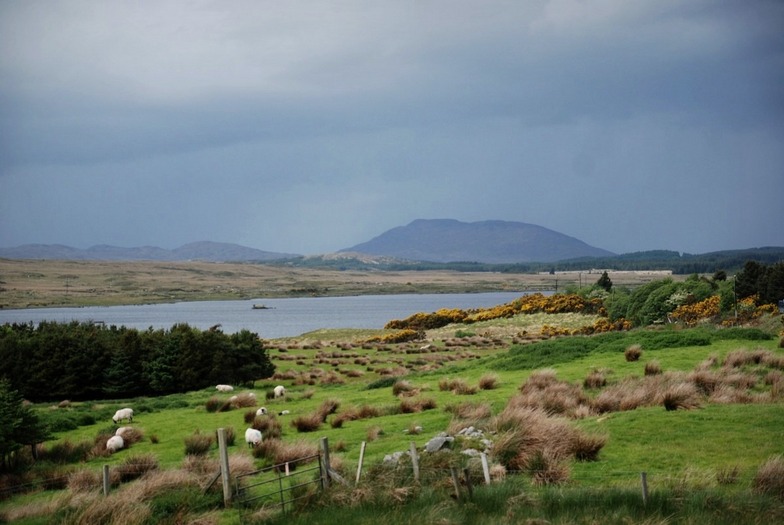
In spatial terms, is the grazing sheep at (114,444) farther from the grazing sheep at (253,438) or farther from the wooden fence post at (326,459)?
the wooden fence post at (326,459)

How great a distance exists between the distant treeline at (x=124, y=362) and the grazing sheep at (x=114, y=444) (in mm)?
16428

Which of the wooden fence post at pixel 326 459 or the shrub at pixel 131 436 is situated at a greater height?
the wooden fence post at pixel 326 459

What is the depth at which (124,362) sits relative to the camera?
34281 millimetres

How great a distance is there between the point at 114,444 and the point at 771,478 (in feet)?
Answer: 47.5

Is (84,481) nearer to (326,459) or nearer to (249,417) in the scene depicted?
(326,459)

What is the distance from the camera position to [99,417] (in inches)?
955

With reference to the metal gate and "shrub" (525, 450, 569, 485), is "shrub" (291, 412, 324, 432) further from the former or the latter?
"shrub" (525, 450, 569, 485)

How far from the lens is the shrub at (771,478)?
32.8 feet

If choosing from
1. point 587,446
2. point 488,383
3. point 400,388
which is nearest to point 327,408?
point 400,388

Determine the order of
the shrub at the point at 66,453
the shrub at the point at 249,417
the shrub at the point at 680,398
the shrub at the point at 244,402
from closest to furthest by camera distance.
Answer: the shrub at the point at 680,398, the shrub at the point at 66,453, the shrub at the point at 249,417, the shrub at the point at 244,402

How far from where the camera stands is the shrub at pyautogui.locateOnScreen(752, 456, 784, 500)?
32.8ft

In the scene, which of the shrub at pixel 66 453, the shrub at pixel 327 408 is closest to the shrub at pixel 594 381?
the shrub at pixel 327 408

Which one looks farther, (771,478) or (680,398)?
(680,398)

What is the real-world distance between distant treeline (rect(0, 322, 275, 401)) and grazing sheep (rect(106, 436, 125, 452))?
16.4 metres
